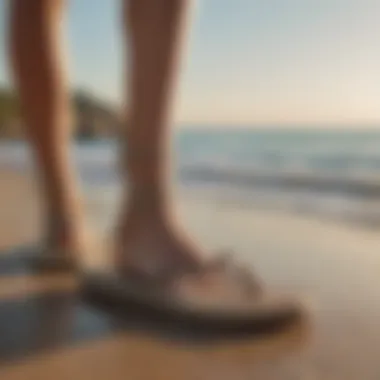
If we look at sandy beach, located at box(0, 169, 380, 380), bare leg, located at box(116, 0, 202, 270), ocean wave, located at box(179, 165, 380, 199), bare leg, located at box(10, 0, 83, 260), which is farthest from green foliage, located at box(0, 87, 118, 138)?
bare leg, located at box(116, 0, 202, 270)

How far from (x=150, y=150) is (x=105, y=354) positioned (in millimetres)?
253

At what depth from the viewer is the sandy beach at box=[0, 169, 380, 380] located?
2.12 ft

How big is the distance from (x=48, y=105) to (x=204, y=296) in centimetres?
33

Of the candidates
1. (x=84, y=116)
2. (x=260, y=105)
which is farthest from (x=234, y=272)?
Answer: (x=84, y=116)

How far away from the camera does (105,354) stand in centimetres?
67

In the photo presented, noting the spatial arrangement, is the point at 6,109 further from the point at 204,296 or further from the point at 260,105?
the point at 204,296

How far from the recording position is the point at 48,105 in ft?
3.19

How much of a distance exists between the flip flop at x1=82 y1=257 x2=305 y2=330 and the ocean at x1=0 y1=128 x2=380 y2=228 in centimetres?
53

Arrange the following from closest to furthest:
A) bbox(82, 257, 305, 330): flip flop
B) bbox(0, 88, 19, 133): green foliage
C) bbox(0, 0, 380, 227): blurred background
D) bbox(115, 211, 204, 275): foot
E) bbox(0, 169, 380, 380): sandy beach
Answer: bbox(0, 169, 380, 380): sandy beach → bbox(82, 257, 305, 330): flip flop → bbox(115, 211, 204, 275): foot → bbox(0, 0, 380, 227): blurred background → bbox(0, 88, 19, 133): green foliage

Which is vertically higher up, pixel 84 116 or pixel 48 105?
pixel 48 105

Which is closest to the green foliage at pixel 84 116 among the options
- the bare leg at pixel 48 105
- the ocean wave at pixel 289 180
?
the ocean wave at pixel 289 180

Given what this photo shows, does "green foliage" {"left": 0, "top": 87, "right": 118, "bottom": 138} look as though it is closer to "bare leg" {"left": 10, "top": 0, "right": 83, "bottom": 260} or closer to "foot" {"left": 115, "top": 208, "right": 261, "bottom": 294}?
"bare leg" {"left": 10, "top": 0, "right": 83, "bottom": 260}

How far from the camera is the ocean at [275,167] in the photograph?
157 cm

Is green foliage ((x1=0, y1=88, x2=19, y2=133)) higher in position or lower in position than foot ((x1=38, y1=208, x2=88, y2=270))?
higher
